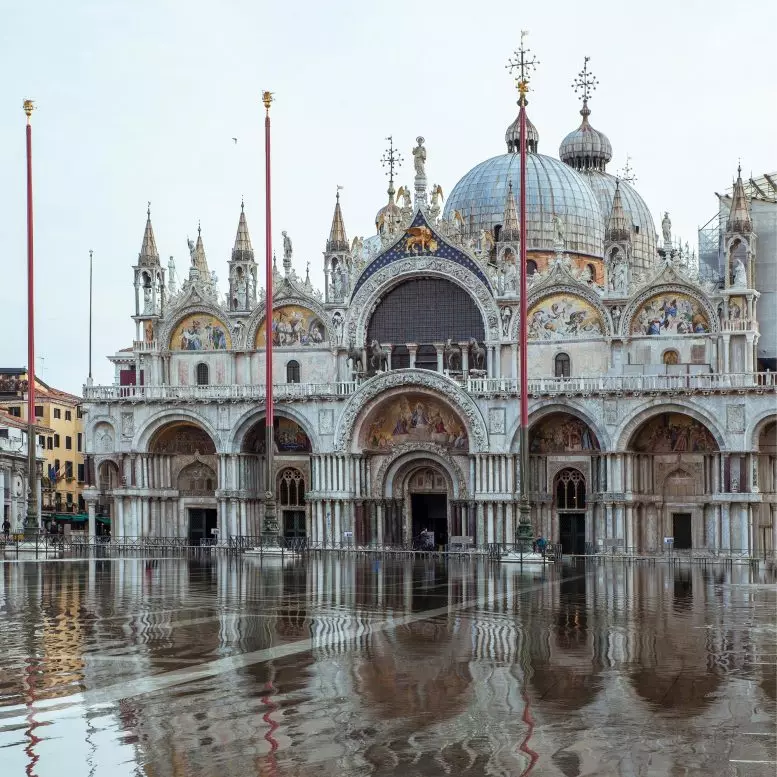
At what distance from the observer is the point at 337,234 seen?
6875 centimetres

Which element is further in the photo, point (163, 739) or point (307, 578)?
point (307, 578)

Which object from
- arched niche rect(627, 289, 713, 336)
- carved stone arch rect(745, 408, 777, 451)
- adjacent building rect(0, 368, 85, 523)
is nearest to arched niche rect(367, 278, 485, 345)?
arched niche rect(627, 289, 713, 336)

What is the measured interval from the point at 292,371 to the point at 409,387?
7672 mm

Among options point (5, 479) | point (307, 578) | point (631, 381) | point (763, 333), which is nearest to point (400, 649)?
point (307, 578)

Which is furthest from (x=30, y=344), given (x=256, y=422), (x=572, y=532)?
(x=572, y=532)

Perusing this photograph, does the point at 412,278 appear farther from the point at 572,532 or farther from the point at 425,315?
the point at 572,532

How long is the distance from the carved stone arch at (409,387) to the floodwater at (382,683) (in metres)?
29.3

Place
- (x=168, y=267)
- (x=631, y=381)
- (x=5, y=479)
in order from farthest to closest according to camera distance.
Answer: (x=5, y=479) → (x=168, y=267) → (x=631, y=381)

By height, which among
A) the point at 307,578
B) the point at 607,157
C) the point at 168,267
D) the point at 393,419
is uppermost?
the point at 607,157

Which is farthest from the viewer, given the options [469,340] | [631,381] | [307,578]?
[469,340]

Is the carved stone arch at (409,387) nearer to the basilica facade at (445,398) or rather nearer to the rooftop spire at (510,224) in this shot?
the basilica facade at (445,398)

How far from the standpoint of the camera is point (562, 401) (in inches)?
2429

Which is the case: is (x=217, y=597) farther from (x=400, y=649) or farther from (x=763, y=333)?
(x=763, y=333)

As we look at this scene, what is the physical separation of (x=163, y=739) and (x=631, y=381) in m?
48.6
